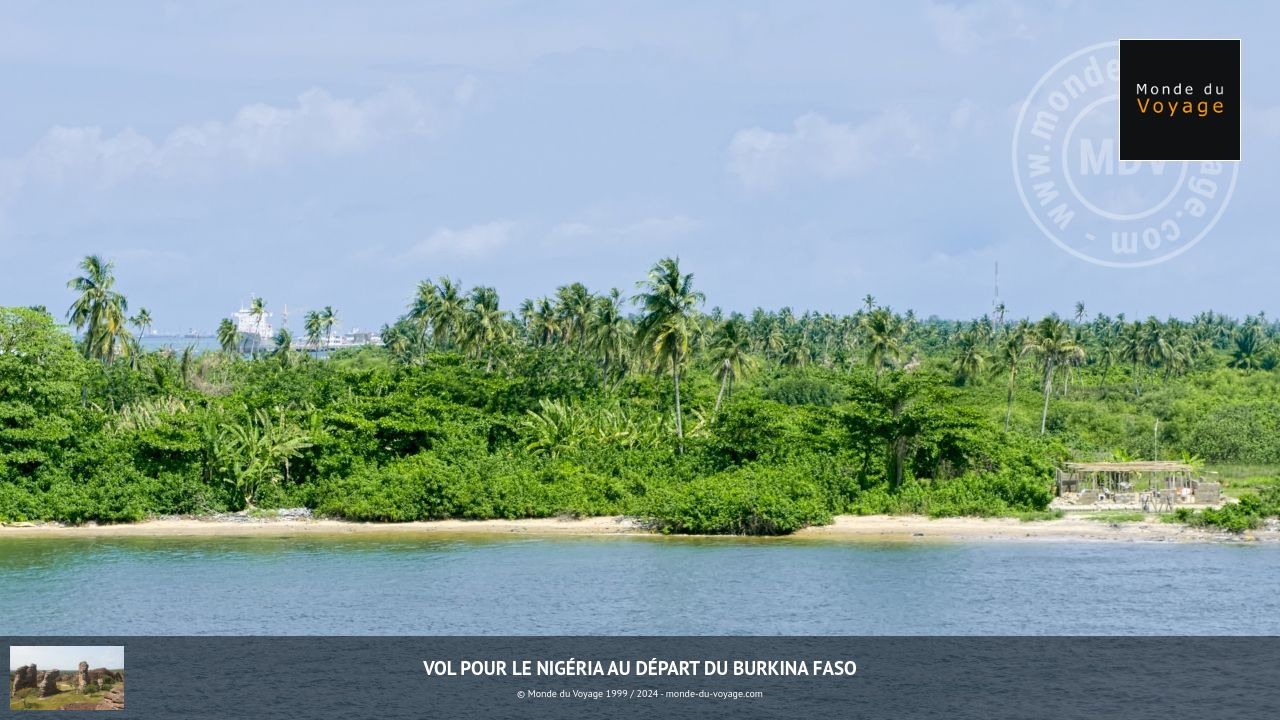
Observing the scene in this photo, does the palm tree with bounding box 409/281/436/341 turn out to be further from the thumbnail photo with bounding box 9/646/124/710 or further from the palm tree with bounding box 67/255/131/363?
the thumbnail photo with bounding box 9/646/124/710

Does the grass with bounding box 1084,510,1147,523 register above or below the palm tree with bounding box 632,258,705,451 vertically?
below

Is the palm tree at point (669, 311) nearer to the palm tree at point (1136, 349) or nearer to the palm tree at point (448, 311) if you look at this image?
the palm tree at point (448, 311)

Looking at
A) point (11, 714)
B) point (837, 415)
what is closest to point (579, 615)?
point (11, 714)

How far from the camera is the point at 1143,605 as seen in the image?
33188 mm

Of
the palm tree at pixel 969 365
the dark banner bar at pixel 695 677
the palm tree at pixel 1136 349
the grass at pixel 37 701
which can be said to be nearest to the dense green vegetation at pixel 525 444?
the dark banner bar at pixel 695 677

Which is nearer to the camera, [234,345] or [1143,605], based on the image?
[1143,605]

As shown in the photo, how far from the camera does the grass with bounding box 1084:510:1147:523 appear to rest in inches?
1822

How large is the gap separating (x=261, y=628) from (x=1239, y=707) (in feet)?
74.0

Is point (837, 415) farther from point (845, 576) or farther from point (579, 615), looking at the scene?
point (579, 615)

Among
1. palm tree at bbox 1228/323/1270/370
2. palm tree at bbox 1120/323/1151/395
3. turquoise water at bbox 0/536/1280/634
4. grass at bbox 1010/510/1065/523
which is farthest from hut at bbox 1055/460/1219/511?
palm tree at bbox 1228/323/1270/370

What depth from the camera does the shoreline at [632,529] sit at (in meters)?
44.1

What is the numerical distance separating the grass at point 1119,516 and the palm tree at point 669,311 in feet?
54.6

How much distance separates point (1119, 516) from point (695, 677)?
25.7m

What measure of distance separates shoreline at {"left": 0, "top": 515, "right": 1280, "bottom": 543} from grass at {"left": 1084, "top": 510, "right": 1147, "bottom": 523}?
1.21ft
